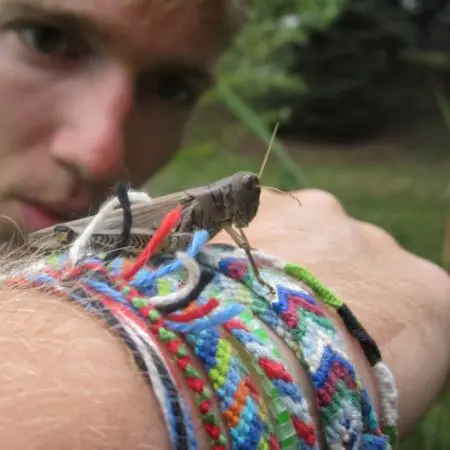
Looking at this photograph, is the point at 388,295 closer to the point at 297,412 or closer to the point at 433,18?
the point at 297,412

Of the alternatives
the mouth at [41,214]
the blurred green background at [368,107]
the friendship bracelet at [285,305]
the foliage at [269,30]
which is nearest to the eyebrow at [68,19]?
the mouth at [41,214]

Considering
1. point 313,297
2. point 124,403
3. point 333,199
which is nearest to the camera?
point 124,403

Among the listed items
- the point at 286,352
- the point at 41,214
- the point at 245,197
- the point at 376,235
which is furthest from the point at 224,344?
the point at 41,214

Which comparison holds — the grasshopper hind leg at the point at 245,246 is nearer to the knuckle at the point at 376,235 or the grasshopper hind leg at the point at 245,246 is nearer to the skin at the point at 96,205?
the skin at the point at 96,205

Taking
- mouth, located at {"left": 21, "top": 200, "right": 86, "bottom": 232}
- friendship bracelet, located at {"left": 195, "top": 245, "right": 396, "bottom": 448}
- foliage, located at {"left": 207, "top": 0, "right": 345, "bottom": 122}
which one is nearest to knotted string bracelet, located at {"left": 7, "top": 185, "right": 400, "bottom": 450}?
friendship bracelet, located at {"left": 195, "top": 245, "right": 396, "bottom": 448}

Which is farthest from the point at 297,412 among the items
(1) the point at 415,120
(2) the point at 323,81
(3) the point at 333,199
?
(1) the point at 415,120

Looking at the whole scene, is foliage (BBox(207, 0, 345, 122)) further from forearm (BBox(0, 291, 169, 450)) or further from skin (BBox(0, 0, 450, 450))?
forearm (BBox(0, 291, 169, 450))
